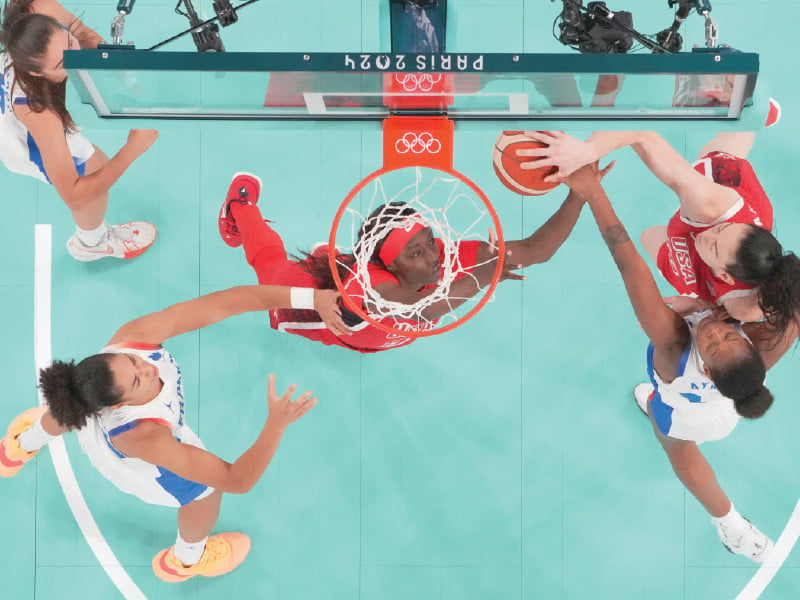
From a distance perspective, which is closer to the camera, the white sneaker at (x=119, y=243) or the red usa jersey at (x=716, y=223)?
the red usa jersey at (x=716, y=223)

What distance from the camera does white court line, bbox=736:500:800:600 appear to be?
3.88 meters

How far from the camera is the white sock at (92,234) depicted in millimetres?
3832

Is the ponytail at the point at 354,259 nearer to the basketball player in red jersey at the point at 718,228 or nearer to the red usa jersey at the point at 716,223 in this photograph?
the basketball player in red jersey at the point at 718,228

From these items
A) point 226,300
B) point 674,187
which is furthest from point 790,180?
point 226,300

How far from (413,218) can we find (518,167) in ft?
1.85

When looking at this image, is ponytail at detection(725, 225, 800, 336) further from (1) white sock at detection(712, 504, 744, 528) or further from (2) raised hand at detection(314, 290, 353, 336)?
(2) raised hand at detection(314, 290, 353, 336)

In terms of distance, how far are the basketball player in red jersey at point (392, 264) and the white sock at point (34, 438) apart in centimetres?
A: 120

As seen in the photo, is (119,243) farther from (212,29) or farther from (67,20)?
(212,29)

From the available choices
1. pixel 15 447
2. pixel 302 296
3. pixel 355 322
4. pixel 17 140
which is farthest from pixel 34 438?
pixel 355 322

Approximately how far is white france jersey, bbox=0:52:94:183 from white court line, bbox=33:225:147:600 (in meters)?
0.67

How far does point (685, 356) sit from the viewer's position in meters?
2.89

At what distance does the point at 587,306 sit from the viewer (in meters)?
4.04

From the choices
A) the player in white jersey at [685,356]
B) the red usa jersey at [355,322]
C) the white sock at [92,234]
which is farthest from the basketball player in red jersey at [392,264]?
the white sock at [92,234]

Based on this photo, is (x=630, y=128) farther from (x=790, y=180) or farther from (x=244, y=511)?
(x=244, y=511)
